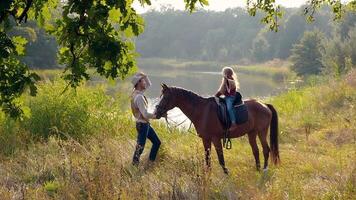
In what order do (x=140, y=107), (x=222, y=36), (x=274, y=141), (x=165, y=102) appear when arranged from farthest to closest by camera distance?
(x=222, y=36)
(x=274, y=141)
(x=165, y=102)
(x=140, y=107)

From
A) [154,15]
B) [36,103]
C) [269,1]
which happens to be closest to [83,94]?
[36,103]

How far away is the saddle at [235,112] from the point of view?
22.4ft

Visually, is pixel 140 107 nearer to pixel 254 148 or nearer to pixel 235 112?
pixel 235 112

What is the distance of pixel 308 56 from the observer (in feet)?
123

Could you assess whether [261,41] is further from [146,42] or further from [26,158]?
[26,158]

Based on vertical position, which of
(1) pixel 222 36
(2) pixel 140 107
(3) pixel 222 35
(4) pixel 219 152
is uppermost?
(2) pixel 140 107

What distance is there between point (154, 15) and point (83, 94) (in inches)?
4936

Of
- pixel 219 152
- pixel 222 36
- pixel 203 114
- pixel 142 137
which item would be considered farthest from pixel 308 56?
pixel 222 36

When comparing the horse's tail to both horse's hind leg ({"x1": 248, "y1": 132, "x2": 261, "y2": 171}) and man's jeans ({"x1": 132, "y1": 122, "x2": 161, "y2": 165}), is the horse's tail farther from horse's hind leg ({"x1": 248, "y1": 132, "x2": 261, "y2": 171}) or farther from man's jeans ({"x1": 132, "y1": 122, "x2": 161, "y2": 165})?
man's jeans ({"x1": 132, "y1": 122, "x2": 161, "y2": 165})

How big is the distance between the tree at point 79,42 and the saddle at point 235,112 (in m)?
3.57

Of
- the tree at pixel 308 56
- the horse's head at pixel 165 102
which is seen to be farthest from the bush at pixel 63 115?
the tree at pixel 308 56

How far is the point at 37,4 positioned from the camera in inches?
128

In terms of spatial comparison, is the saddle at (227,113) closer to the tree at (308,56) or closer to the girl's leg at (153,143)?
the girl's leg at (153,143)

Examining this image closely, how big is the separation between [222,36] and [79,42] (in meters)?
105
